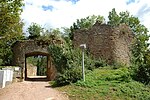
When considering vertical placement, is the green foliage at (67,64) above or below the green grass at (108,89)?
above

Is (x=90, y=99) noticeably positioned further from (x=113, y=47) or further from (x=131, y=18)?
(x=131, y=18)

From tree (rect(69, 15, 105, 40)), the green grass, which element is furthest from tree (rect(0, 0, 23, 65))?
tree (rect(69, 15, 105, 40))

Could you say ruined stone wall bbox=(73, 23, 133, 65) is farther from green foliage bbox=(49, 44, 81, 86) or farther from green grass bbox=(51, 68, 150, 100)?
green grass bbox=(51, 68, 150, 100)

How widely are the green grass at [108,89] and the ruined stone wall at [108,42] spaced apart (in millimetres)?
7443

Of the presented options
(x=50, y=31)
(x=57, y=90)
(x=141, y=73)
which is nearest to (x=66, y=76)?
(x=57, y=90)

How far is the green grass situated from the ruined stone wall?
744cm

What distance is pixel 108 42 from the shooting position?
2398 cm

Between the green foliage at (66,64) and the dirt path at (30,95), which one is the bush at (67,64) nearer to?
the green foliage at (66,64)

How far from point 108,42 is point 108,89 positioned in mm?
10436

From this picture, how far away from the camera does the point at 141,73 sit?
638 inches

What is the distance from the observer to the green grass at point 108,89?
1291 centimetres

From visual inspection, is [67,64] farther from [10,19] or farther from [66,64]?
[10,19]

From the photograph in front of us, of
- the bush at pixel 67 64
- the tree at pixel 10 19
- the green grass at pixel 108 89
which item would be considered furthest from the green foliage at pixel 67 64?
the tree at pixel 10 19

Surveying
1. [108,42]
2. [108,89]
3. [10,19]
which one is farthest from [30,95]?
[108,42]
